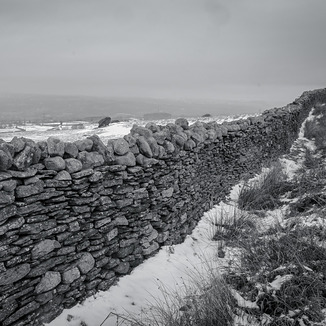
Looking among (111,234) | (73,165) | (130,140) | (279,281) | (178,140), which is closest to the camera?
(279,281)

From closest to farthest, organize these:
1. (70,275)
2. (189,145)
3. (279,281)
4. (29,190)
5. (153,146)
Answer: (29,190) < (279,281) < (70,275) < (153,146) < (189,145)

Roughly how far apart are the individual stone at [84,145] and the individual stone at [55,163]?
1.34ft

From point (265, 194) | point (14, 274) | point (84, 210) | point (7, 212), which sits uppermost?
point (7, 212)

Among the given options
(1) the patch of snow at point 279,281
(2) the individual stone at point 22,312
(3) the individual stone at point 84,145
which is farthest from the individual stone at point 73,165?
(1) the patch of snow at point 279,281

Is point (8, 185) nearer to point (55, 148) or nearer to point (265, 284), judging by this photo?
point (55, 148)

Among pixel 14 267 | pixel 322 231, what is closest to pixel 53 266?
pixel 14 267

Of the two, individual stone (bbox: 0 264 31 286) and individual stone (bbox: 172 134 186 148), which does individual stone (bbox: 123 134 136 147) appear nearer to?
individual stone (bbox: 172 134 186 148)

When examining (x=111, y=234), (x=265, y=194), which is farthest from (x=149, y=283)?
(x=265, y=194)

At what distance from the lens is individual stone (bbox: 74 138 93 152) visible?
11.8 feet

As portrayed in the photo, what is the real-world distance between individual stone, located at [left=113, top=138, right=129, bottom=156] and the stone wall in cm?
1

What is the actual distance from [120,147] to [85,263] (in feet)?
4.86

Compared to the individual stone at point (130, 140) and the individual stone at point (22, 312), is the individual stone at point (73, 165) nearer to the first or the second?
the individual stone at point (130, 140)

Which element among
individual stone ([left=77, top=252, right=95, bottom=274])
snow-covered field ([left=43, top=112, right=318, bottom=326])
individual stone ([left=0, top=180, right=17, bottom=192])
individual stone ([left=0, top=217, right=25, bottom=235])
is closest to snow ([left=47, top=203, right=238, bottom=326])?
snow-covered field ([left=43, top=112, right=318, bottom=326])

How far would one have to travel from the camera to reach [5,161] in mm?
2719
